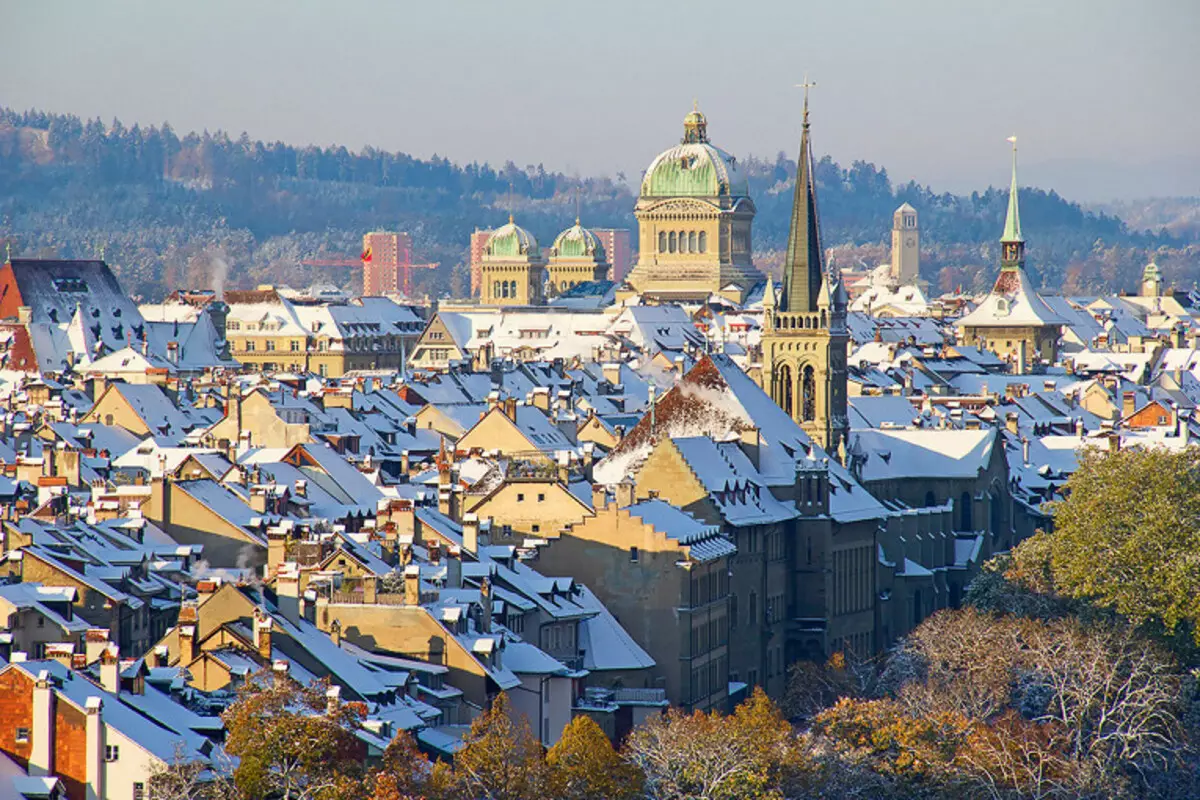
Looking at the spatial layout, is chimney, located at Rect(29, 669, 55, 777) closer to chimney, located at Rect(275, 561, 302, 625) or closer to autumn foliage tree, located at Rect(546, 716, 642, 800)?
autumn foliage tree, located at Rect(546, 716, 642, 800)

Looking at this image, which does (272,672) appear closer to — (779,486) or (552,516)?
(552,516)

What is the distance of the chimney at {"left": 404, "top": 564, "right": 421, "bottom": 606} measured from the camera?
77.8m

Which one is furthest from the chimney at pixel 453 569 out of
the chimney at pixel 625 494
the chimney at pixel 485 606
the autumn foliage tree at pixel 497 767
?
the chimney at pixel 625 494

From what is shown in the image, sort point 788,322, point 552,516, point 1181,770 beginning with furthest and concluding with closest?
point 788,322 → point 552,516 → point 1181,770

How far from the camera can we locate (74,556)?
8206cm

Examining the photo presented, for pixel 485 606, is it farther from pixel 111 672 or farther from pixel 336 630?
pixel 111 672

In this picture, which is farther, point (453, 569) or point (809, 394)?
point (809, 394)

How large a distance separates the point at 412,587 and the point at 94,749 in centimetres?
1712

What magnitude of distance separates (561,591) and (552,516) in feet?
23.2

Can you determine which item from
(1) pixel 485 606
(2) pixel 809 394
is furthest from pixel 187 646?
(2) pixel 809 394

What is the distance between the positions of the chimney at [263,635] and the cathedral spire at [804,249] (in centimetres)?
6187

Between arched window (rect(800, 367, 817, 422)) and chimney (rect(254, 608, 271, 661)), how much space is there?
5879cm

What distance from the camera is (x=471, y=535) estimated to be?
9119cm

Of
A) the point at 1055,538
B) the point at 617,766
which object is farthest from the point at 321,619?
the point at 1055,538
